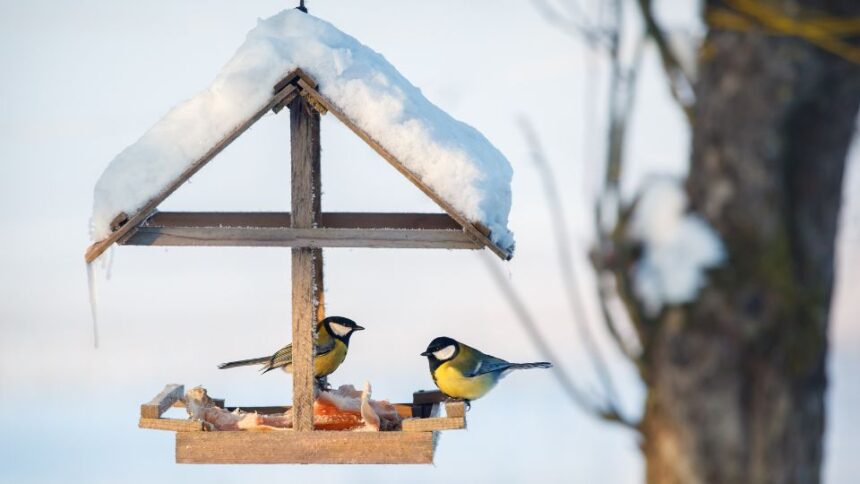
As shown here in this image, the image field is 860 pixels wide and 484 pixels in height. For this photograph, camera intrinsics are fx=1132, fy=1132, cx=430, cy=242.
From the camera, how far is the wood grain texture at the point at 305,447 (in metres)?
5.24

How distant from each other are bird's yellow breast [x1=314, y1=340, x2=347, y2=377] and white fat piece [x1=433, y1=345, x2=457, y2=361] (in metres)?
0.62

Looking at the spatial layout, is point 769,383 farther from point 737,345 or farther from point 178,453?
point 178,453

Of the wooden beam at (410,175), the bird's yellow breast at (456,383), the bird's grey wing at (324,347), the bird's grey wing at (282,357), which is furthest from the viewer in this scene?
the bird's yellow breast at (456,383)

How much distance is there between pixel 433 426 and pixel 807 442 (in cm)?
235

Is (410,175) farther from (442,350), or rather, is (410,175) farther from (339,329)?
(442,350)

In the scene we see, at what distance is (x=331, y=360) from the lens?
19.8ft

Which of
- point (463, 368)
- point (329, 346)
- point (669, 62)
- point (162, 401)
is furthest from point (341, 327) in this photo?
point (669, 62)

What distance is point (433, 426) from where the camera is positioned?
17.1 feet

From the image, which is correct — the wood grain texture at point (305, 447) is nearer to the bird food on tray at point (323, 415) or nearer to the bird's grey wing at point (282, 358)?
the bird food on tray at point (323, 415)

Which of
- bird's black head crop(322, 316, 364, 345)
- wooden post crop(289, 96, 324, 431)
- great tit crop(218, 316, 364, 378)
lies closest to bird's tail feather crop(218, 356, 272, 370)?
great tit crop(218, 316, 364, 378)

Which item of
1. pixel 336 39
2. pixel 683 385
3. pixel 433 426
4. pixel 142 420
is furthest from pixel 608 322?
pixel 142 420

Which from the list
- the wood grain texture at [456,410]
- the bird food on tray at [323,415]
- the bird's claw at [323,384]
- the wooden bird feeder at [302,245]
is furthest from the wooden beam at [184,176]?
the wood grain texture at [456,410]

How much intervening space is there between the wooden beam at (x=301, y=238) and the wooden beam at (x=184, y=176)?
89 millimetres

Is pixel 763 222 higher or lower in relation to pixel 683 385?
higher
